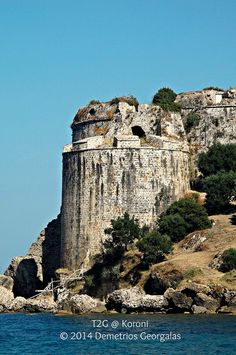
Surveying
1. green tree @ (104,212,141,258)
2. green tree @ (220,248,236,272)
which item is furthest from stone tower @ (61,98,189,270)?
green tree @ (220,248,236,272)

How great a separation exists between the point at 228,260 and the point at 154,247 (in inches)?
214

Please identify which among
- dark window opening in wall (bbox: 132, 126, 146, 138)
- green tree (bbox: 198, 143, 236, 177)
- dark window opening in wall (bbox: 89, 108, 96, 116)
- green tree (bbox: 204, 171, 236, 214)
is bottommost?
green tree (bbox: 204, 171, 236, 214)

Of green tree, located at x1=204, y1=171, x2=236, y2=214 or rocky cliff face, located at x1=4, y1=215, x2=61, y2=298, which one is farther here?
Result: rocky cliff face, located at x1=4, y1=215, x2=61, y2=298

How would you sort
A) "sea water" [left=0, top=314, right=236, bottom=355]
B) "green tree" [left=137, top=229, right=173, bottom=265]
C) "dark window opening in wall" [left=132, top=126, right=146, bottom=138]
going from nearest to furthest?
"sea water" [left=0, top=314, right=236, bottom=355], "green tree" [left=137, top=229, right=173, bottom=265], "dark window opening in wall" [left=132, top=126, right=146, bottom=138]

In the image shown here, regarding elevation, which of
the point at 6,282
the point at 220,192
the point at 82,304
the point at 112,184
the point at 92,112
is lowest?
the point at 82,304

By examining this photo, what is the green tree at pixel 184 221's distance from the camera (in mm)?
57219

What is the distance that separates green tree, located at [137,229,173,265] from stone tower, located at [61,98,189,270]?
5.05 m

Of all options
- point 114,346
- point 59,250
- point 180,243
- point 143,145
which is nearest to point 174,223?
point 180,243

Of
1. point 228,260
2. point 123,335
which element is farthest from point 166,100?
point 123,335

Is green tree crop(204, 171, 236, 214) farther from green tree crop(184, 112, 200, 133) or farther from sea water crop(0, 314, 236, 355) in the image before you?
sea water crop(0, 314, 236, 355)

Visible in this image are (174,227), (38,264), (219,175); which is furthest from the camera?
(38,264)

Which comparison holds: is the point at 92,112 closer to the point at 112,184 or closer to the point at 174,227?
the point at 112,184

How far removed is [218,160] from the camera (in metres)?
63.0

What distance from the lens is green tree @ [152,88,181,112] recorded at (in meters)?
65.9
